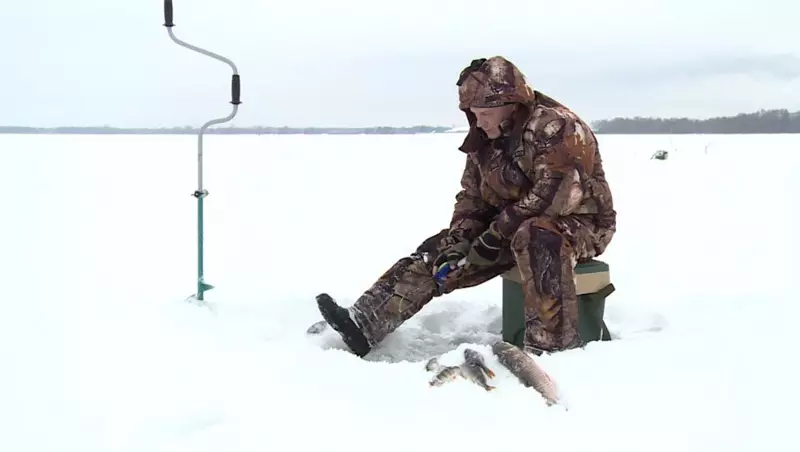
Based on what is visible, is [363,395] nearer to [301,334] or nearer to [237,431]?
[237,431]

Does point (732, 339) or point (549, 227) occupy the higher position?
point (549, 227)

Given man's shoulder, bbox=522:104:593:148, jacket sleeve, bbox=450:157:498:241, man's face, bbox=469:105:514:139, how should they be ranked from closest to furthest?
man's shoulder, bbox=522:104:593:148 → man's face, bbox=469:105:514:139 → jacket sleeve, bbox=450:157:498:241

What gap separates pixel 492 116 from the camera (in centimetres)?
303

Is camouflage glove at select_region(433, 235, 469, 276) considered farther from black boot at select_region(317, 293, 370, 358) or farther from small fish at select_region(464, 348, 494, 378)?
small fish at select_region(464, 348, 494, 378)

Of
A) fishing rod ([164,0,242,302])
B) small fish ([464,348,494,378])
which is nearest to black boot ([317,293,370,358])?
fishing rod ([164,0,242,302])

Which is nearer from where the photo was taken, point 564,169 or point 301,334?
point 564,169

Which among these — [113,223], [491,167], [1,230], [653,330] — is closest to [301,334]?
[491,167]

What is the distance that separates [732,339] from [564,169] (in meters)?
0.93

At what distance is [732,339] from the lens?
106 inches

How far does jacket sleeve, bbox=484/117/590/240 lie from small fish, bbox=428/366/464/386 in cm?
93

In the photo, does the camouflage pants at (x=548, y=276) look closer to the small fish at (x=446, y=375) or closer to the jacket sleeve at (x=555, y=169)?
the jacket sleeve at (x=555, y=169)

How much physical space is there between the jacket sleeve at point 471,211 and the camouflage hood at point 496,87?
40 centimetres

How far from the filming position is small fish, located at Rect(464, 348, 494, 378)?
2.20 meters

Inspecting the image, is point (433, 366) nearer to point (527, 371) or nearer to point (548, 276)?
point (527, 371)
